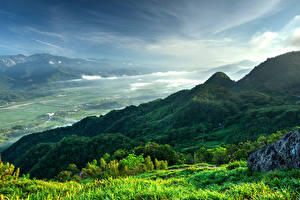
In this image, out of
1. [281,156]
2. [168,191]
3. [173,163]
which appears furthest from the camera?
[173,163]

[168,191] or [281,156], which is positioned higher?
[168,191]

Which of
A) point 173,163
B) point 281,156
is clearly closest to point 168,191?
point 281,156

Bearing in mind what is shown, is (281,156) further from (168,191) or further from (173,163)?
(173,163)

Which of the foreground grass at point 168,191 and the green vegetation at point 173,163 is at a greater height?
the foreground grass at point 168,191

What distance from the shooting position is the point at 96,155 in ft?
390

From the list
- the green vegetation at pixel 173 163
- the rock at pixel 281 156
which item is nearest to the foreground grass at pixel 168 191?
the green vegetation at pixel 173 163

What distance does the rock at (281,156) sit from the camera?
8602mm

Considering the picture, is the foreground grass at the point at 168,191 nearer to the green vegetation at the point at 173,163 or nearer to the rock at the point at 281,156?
the green vegetation at the point at 173,163

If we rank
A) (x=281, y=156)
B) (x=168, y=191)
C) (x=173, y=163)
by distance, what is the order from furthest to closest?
(x=173, y=163) < (x=281, y=156) < (x=168, y=191)

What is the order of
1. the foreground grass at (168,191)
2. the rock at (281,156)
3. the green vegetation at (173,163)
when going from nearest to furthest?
the foreground grass at (168,191), the green vegetation at (173,163), the rock at (281,156)

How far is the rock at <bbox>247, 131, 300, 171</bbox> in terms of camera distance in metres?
8.60

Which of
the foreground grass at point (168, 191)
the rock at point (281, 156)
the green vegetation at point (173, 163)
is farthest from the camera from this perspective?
the rock at point (281, 156)

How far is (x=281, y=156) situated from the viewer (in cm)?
959

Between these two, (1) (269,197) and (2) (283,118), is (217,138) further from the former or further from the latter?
(1) (269,197)
